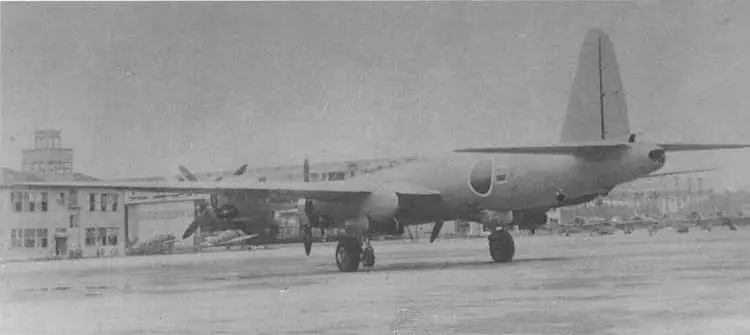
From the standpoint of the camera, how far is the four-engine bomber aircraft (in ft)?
74.4

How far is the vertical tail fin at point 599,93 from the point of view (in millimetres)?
22859

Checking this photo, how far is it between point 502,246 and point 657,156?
24.0ft

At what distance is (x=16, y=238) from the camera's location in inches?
1238

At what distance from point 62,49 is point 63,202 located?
18987 millimetres

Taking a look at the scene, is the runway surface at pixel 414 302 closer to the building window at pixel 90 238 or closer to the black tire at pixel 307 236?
the black tire at pixel 307 236

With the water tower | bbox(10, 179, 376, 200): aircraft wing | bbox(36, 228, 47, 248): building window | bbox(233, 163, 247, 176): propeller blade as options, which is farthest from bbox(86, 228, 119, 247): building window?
the water tower

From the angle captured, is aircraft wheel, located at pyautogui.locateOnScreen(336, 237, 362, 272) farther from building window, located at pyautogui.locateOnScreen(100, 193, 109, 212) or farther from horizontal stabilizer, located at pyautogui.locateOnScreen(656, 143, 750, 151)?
building window, located at pyautogui.locateOnScreen(100, 193, 109, 212)

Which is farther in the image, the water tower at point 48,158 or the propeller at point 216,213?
the propeller at point 216,213

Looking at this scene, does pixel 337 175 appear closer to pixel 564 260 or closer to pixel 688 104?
pixel 564 260

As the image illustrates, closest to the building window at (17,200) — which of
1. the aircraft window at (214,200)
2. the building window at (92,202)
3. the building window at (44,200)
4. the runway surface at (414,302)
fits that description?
the runway surface at (414,302)

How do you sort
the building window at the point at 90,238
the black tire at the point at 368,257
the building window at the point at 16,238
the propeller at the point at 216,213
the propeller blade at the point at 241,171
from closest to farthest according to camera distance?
the black tire at the point at 368,257 < the propeller at the point at 216,213 < the building window at the point at 16,238 < the propeller blade at the point at 241,171 < the building window at the point at 90,238

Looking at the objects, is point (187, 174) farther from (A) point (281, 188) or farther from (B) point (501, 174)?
(B) point (501, 174)

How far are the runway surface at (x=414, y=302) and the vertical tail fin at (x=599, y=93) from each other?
12.2ft

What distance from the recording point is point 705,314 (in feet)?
47.8
